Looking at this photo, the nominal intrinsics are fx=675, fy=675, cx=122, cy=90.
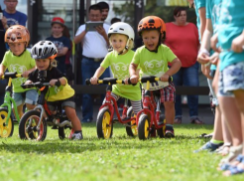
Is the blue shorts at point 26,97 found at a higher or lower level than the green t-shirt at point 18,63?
lower

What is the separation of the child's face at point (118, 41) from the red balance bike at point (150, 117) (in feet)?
2.74

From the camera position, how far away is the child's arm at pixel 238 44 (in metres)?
4.88

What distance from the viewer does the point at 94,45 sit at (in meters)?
13.0

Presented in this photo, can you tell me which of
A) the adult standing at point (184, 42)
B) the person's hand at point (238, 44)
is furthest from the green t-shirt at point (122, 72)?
the person's hand at point (238, 44)

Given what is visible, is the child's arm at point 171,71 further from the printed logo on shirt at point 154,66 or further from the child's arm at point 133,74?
the child's arm at point 133,74

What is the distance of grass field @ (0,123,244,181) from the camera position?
4.88 meters

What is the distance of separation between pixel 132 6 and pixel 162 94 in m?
7.40

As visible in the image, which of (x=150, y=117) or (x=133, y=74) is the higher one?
(x=133, y=74)

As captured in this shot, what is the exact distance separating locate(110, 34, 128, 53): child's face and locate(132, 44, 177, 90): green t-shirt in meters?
0.53

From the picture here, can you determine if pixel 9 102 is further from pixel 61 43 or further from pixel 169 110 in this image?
pixel 61 43

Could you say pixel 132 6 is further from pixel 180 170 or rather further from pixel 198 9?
pixel 180 170

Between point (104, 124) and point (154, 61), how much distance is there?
1.07 meters

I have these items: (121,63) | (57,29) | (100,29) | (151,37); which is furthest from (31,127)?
(57,29)

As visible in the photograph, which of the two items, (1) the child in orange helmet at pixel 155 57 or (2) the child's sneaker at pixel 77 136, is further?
(2) the child's sneaker at pixel 77 136
